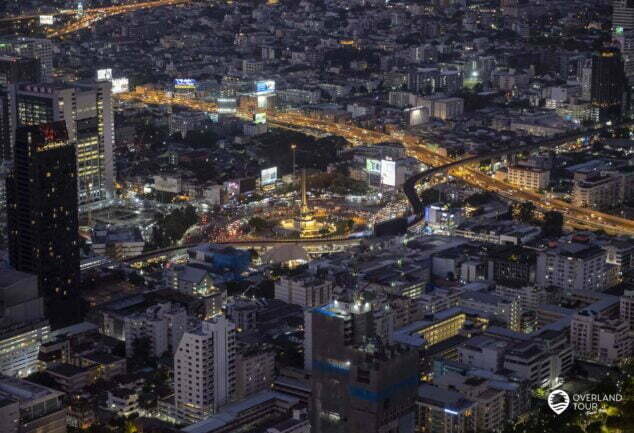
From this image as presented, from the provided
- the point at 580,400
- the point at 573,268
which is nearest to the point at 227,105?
the point at 573,268

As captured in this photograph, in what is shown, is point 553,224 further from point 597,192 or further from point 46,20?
point 46,20

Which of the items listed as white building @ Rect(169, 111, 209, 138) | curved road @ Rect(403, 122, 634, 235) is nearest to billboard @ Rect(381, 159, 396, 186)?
curved road @ Rect(403, 122, 634, 235)

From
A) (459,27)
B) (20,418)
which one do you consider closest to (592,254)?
(20,418)

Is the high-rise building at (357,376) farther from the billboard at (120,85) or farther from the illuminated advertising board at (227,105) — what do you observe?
the billboard at (120,85)

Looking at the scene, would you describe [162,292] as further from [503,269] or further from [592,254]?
[592,254]

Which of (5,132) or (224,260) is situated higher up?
(5,132)
